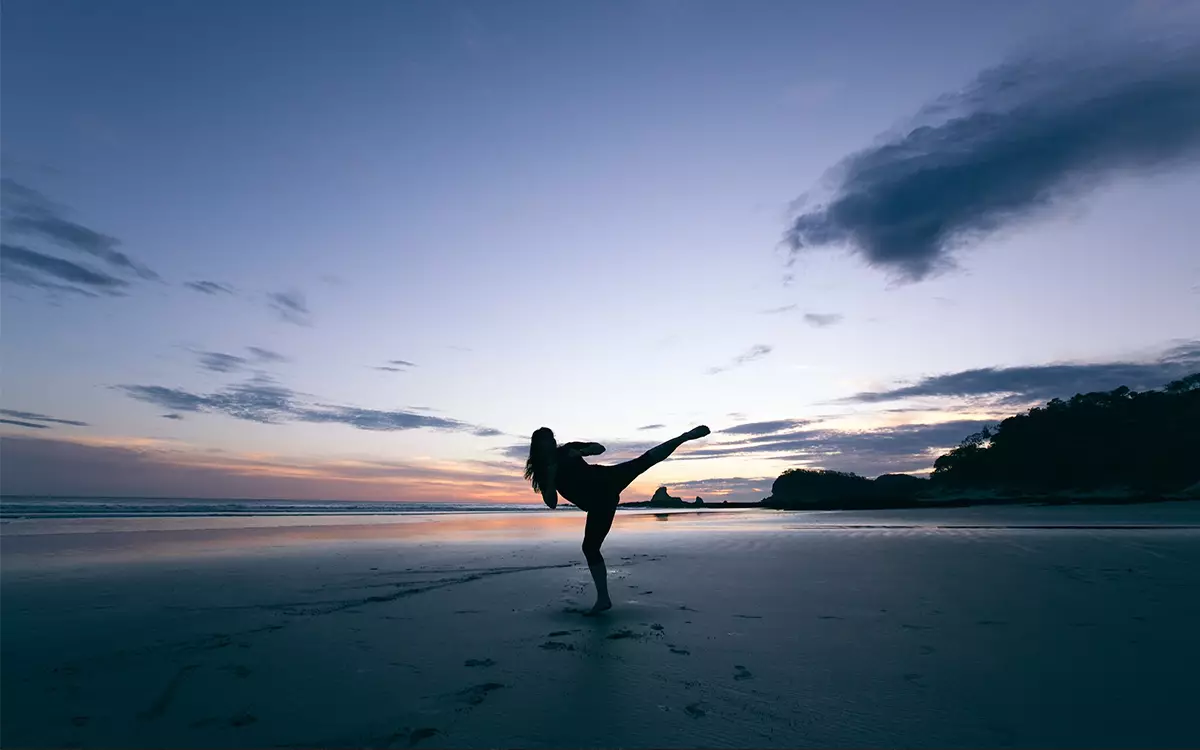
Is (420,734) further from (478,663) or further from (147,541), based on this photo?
(147,541)

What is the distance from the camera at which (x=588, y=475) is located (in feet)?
22.8

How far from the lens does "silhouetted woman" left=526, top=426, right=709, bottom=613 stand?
677 centimetres

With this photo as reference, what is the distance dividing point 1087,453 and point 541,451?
8374cm

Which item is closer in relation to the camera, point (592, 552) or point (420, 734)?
point (420, 734)

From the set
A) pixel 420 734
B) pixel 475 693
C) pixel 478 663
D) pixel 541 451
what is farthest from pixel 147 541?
pixel 420 734

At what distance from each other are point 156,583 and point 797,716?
8934 mm

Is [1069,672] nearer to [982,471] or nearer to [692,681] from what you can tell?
[692,681]

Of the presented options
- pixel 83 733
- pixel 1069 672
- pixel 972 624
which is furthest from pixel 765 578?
pixel 83 733

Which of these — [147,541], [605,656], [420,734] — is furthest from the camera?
[147,541]

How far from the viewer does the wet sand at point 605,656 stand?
3.35 meters

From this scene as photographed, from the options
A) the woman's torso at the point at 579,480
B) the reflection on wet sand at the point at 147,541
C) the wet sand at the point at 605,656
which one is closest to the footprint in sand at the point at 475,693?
the wet sand at the point at 605,656

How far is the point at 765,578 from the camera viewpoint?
9008 millimetres

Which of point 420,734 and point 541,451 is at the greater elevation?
point 541,451

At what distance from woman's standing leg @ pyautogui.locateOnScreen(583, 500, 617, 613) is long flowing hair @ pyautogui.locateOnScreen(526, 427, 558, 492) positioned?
769 millimetres
